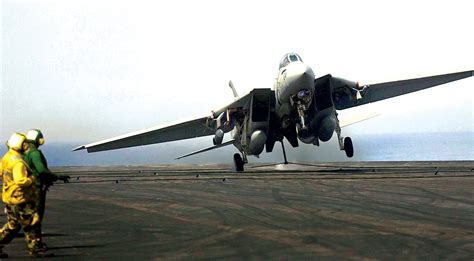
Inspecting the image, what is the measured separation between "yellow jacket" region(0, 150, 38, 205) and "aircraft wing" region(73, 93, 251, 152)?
21.5 m

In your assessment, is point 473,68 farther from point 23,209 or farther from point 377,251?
point 23,209

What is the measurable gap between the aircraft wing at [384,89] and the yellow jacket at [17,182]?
21383 millimetres

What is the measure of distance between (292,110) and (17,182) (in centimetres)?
1962

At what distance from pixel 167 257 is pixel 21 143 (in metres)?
2.85

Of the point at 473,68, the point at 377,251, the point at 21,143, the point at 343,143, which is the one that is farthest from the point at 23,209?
the point at 473,68

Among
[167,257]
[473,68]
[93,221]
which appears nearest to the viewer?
[167,257]

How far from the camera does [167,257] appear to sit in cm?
788

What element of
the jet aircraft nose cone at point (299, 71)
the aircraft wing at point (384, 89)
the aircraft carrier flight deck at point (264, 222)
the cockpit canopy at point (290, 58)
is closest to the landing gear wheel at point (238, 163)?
the aircraft wing at point (384, 89)

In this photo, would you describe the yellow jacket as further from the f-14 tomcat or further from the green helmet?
the f-14 tomcat

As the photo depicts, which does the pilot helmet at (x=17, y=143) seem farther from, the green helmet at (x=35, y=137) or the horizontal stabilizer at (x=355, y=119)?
the horizontal stabilizer at (x=355, y=119)

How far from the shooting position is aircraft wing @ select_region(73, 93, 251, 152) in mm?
31058

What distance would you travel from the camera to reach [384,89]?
30938mm

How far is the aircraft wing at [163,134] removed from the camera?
31058mm

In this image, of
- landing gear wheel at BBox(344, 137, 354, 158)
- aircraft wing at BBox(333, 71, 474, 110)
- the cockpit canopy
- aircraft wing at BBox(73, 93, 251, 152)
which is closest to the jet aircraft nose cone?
the cockpit canopy
